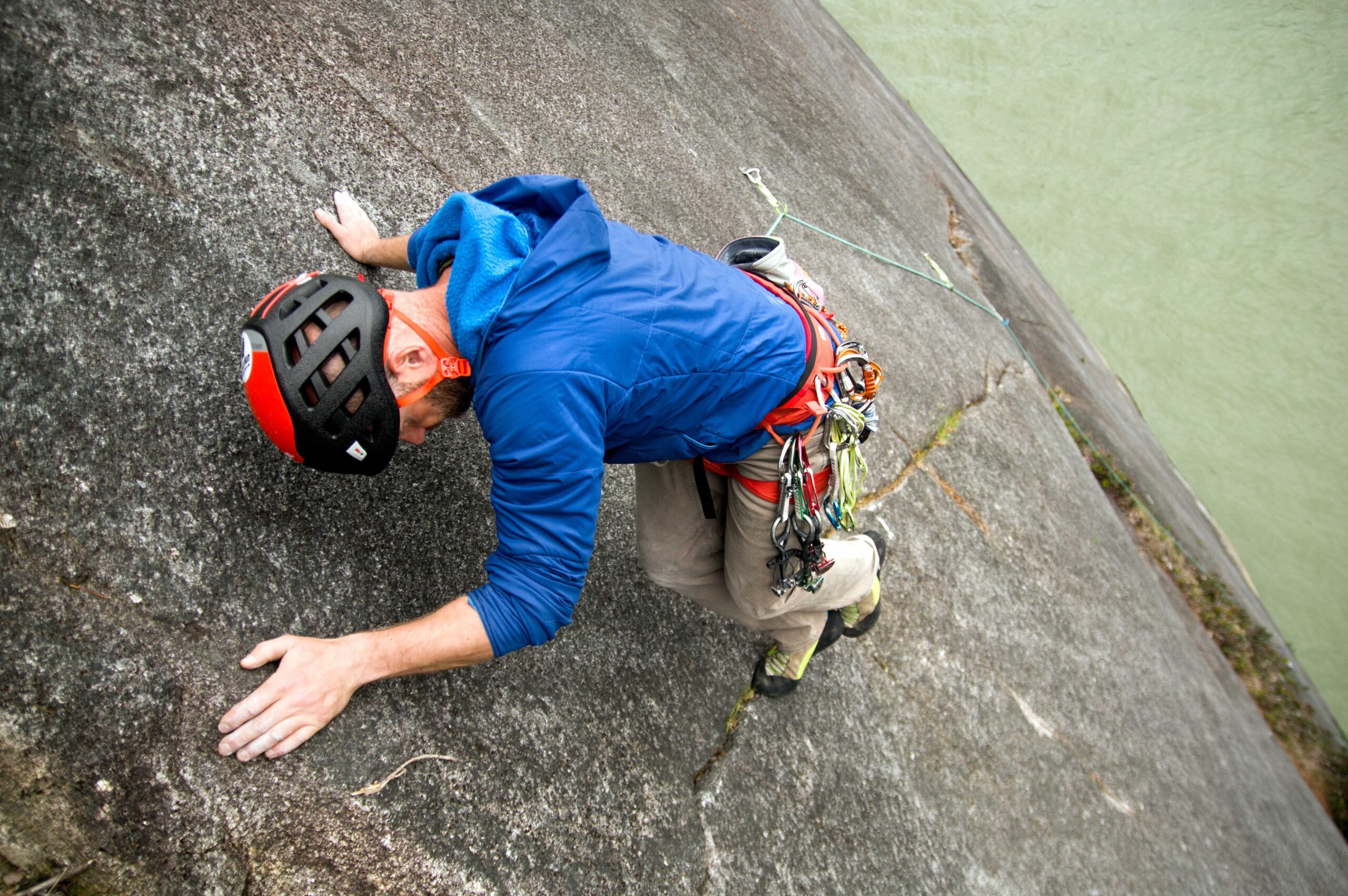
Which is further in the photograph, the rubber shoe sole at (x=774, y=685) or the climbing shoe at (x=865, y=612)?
the climbing shoe at (x=865, y=612)

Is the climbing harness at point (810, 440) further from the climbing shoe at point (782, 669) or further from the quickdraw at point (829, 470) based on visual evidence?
the climbing shoe at point (782, 669)

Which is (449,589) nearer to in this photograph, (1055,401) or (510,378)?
(510,378)

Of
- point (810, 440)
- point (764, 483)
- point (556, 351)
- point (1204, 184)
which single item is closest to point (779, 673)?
point (764, 483)

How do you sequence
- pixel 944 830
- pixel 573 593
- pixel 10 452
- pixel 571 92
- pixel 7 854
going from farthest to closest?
pixel 571 92 < pixel 944 830 < pixel 573 593 < pixel 10 452 < pixel 7 854

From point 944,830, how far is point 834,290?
232 centimetres

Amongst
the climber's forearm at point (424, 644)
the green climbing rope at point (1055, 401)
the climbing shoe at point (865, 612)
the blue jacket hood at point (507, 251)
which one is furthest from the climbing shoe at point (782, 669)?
the green climbing rope at point (1055, 401)

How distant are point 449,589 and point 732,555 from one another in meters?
0.83

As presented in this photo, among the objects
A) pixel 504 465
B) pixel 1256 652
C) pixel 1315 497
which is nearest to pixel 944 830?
pixel 504 465

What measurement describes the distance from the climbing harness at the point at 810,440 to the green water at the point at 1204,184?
6.23m

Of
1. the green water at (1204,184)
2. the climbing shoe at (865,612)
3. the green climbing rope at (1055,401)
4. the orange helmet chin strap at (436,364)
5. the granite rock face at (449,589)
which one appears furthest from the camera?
the green water at (1204,184)

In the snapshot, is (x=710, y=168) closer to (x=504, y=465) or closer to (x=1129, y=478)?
(x=504, y=465)

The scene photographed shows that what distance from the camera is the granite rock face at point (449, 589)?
4.95ft

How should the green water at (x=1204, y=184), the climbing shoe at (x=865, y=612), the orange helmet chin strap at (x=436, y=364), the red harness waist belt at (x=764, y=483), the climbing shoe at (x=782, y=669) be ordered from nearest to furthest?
1. the orange helmet chin strap at (x=436, y=364)
2. the red harness waist belt at (x=764, y=483)
3. the climbing shoe at (x=782, y=669)
4. the climbing shoe at (x=865, y=612)
5. the green water at (x=1204, y=184)

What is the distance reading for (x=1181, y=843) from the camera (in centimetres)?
328
